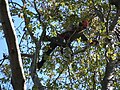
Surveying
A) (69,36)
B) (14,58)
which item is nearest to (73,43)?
(69,36)

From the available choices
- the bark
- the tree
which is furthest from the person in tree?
the bark

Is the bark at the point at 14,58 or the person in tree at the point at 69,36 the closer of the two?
the bark at the point at 14,58

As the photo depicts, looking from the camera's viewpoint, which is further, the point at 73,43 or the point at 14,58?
the point at 73,43

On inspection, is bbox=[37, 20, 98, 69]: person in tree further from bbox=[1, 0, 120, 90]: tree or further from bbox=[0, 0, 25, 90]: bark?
bbox=[0, 0, 25, 90]: bark

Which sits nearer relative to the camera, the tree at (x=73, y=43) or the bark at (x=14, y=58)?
the bark at (x=14, y=58)

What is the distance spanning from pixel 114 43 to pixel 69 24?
262cm

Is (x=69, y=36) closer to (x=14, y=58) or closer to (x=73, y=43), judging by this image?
(x=73, y=43)

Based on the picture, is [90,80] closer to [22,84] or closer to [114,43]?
[114,43]

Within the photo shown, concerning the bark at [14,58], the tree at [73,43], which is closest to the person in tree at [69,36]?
the tree at [73,43]

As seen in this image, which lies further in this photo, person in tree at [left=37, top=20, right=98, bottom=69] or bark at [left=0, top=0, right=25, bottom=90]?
person in tree at [left=37, top=20, right=98, bottom=69]

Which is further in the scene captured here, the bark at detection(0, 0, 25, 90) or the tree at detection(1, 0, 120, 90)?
the tree at detection(1, 0, 120, 90)

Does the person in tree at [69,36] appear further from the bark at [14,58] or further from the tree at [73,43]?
the bark at [14,58]

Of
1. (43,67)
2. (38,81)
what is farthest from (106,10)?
(38,81)

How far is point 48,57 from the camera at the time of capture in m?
8.41
